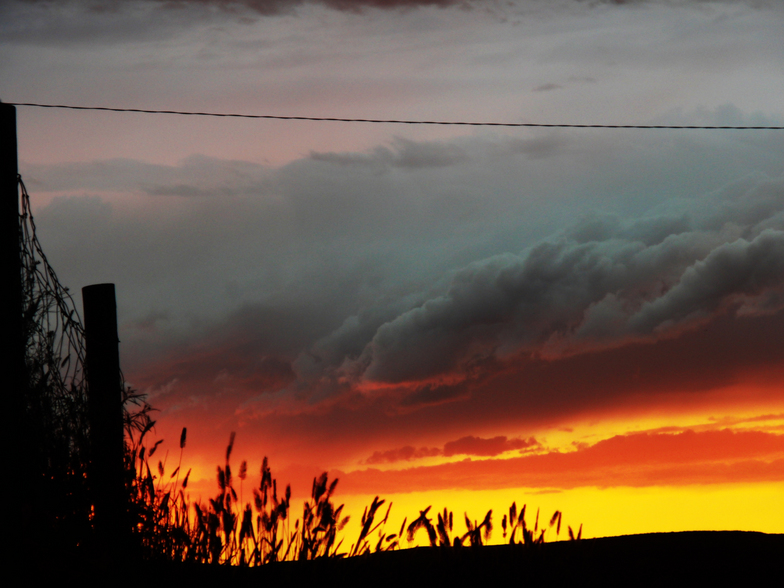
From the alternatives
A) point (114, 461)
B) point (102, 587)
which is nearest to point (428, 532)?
point (102, 587)

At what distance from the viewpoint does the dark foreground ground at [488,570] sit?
513cm

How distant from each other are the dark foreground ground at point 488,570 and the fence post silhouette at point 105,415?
0.66 meters

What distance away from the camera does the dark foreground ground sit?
16.8 ft

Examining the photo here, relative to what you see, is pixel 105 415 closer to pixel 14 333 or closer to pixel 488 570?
pixel 14 333

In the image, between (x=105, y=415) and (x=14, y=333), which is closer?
(x=14, y=333)

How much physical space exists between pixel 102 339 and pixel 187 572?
2.39 m

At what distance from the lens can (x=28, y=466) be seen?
19.1 feet

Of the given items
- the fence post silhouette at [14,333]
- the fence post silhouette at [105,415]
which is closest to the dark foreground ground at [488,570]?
the fence post silhouette at [105,415]

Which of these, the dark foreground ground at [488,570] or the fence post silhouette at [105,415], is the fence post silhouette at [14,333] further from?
the dark foreground ground at [488,570]

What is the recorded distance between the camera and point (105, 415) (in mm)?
6617

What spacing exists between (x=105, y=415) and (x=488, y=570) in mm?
3540

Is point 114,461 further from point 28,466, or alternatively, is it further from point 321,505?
point 321,505

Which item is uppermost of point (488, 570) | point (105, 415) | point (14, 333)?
point (14, 333)

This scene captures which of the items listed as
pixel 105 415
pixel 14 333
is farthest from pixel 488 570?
pixel 14 333
